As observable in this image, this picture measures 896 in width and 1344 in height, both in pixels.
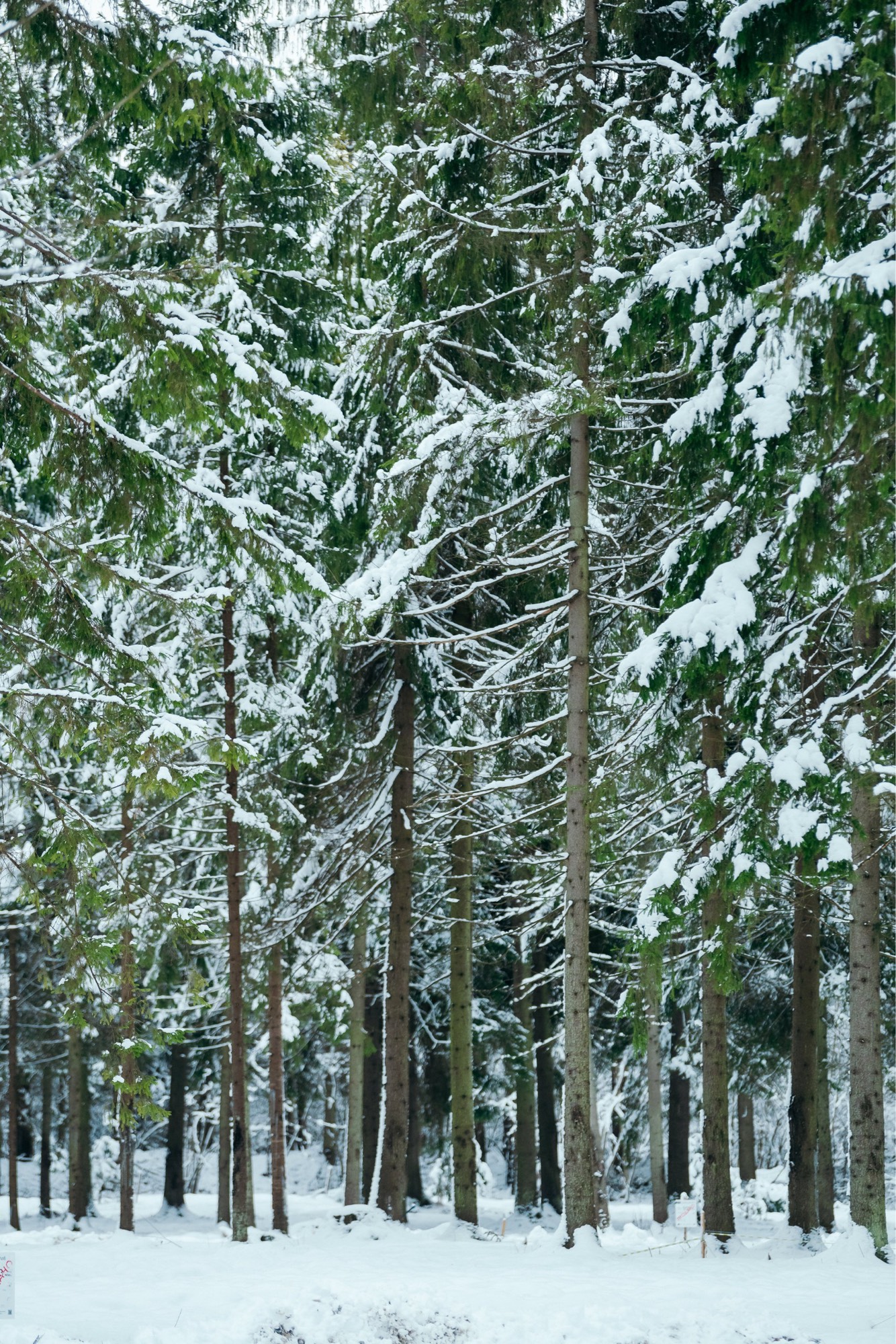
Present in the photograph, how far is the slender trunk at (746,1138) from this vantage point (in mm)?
26016

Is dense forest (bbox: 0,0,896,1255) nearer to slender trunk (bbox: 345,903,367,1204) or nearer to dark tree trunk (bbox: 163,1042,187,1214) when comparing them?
Result: slender trunk (bbox: 345,903,367,1204)

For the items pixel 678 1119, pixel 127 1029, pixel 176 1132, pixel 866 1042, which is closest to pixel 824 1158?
→ pixel 866 1042

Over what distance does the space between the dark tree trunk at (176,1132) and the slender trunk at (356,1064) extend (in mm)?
6192

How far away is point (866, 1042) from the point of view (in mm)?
10344

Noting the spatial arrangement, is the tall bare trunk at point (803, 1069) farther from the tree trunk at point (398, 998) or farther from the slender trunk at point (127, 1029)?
the slender trunk at point (127, 1029)

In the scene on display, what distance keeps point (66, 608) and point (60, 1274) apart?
6.30m

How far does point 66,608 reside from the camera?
8.56 m

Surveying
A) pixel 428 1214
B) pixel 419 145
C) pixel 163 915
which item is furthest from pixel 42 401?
pixel 428 1214

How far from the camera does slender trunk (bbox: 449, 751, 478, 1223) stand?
14984 millimetres

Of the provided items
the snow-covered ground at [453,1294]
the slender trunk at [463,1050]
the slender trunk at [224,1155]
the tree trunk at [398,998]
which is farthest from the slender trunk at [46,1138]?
the snow-covered ground at [453,1294]

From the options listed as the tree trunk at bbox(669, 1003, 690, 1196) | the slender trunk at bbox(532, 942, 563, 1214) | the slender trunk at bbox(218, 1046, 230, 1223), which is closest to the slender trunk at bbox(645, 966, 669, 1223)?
the slender trunk at bbox(532, 942, 563, 1214)

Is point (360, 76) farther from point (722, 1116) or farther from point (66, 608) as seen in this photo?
point (722, 1116)

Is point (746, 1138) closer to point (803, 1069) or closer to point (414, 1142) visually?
point (414, 1142)

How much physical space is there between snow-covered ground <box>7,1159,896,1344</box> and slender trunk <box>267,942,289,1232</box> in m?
3.14
